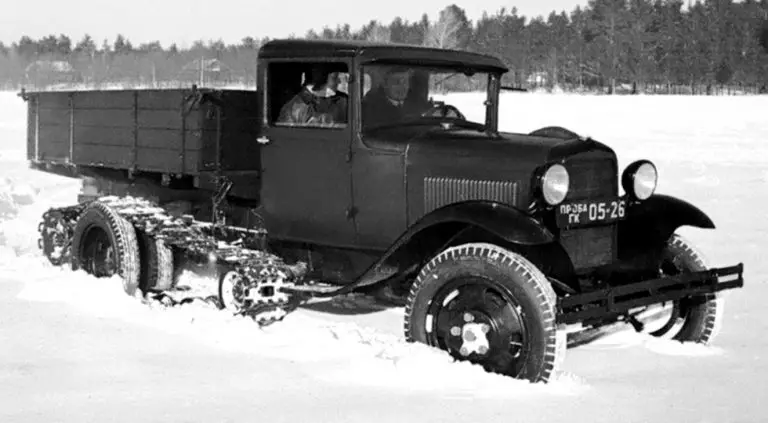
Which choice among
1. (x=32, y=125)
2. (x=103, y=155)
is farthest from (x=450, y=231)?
(x=32, y=125)

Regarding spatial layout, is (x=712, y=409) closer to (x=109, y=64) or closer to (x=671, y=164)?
(x=671, y=164)

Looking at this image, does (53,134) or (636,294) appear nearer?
(636,294)

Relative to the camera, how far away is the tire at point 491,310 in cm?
632

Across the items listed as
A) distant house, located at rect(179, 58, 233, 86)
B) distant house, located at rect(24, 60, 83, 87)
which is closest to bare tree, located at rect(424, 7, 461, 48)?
distant house, located at rect(179, 58, 233, 86)

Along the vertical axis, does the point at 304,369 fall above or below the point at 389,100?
below

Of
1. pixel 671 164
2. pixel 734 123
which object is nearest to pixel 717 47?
pixel 734 123

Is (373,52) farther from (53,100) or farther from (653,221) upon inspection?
(53,100)

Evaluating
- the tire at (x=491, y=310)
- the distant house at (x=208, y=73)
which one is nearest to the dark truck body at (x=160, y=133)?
the tire at (x=491, y=310)

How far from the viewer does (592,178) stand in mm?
7160

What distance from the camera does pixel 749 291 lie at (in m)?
9.95

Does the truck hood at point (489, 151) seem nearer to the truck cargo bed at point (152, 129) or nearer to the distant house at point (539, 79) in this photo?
the truck cargo bed at point (152, 129)

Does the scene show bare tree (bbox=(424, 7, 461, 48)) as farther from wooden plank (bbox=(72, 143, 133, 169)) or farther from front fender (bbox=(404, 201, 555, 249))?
front fender (bbox=(404, 201, 555, 249))

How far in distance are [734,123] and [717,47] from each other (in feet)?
128

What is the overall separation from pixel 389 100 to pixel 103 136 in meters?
3.29
